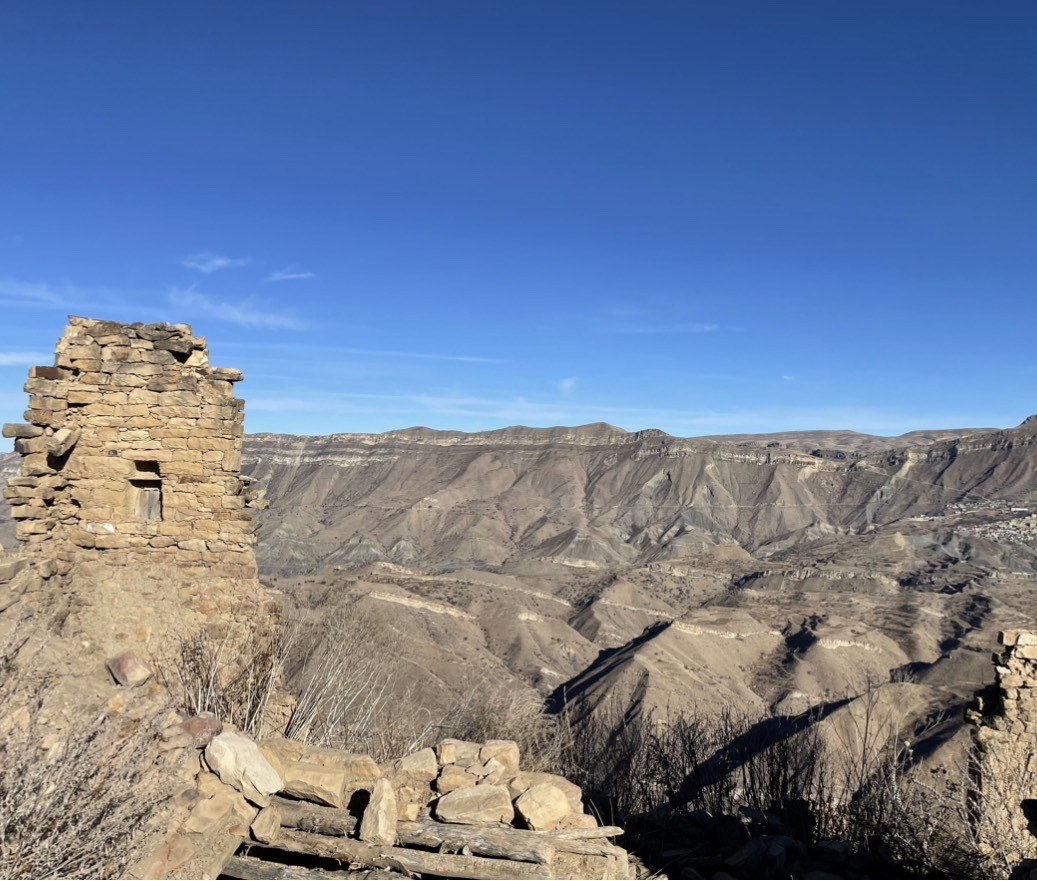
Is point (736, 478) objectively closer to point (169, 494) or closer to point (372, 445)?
point (372, 445)

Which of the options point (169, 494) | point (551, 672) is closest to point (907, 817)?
point (169, 494)

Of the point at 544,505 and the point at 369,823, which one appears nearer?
the point at 369,823

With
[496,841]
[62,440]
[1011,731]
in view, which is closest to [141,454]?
[62,440]

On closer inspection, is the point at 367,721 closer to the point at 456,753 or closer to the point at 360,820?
the point at 456,753

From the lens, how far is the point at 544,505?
125 meters

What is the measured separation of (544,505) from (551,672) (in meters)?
75.0

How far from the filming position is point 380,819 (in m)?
5.44

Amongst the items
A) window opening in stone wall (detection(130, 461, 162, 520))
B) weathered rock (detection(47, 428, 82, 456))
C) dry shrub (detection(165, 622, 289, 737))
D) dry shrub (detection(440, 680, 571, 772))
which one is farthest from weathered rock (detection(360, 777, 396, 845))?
weathered rock (detection(47, 428, 82, 456))

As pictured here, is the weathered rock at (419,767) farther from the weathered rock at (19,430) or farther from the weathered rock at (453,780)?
the weathered rock at (19,430)

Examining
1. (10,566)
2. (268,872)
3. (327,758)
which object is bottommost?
(268,872)

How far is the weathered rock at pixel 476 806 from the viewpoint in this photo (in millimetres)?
5797

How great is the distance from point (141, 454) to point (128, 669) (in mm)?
2621

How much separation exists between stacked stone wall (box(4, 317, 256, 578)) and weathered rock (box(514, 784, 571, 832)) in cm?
495

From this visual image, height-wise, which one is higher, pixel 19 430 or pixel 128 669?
pixel 19 430
